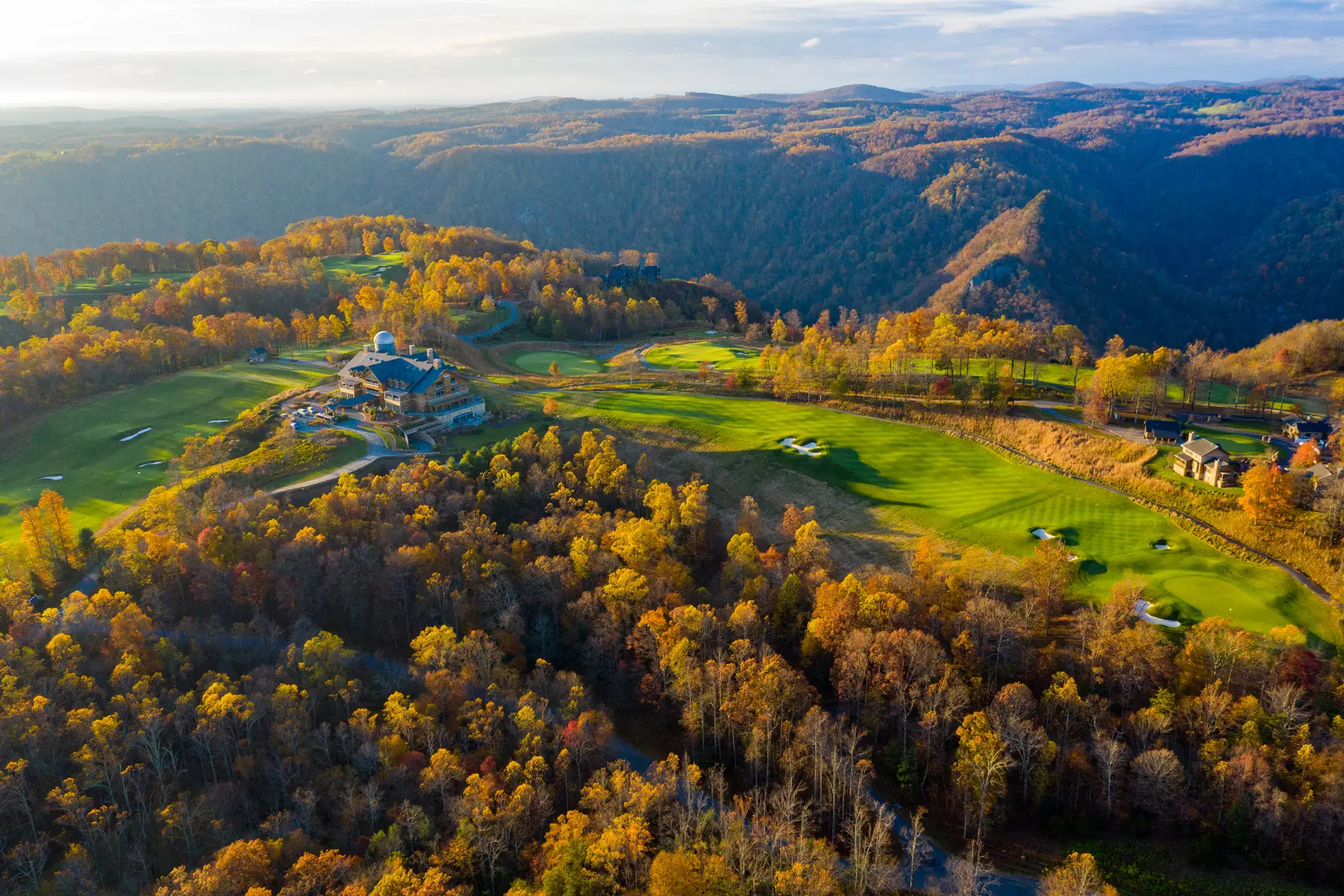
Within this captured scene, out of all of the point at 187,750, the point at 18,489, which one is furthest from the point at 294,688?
the point at 18,489

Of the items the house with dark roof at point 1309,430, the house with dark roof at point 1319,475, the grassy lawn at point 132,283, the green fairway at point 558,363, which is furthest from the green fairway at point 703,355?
the grassy lawn at point 132,283

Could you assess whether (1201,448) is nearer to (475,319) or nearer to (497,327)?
(497,327)

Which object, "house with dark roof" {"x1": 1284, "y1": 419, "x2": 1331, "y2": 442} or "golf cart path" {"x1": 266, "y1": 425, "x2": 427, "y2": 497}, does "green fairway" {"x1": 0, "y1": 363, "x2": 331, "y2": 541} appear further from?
"house with dark roof" {"x1": 1284, "y1": 419, "x2": 1331, "y2": 442}

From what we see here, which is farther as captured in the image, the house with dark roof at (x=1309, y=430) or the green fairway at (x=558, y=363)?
the green fairway at (x=558, y=363)

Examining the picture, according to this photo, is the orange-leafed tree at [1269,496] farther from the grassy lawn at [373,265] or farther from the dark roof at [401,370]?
the grassy lawn at [373,265]

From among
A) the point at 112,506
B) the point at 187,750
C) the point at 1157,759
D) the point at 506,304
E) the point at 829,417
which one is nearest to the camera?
the point at 1157,759

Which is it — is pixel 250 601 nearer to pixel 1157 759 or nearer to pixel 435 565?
pixel 435 565
